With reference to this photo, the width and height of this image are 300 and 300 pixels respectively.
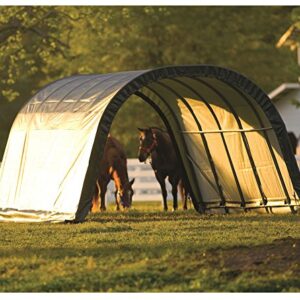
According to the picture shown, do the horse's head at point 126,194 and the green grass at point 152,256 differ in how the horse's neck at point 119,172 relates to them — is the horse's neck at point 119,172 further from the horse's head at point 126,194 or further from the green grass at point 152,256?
the green grass at point 152,256

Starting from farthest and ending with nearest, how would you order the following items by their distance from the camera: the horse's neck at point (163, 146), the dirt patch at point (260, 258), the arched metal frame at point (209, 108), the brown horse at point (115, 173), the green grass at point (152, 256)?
the brown horse at point (115, 173)
the horse's neck at point (163, 146)
the arched metal frame at point (209, 108)
the dirt patch at point (260, 258)
the green grass at point (152, 256)

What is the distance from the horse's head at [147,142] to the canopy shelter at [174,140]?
101 cm

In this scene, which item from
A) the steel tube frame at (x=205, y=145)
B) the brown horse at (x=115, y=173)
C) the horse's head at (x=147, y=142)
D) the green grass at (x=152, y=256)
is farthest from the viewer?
the brown horse at (x=115, y=173)

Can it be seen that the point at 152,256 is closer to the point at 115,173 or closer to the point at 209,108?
the point at 209,108

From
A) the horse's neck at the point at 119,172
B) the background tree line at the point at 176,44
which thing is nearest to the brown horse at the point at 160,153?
the horse's neck at the point at 119,172

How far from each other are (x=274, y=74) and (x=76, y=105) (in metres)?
37.2

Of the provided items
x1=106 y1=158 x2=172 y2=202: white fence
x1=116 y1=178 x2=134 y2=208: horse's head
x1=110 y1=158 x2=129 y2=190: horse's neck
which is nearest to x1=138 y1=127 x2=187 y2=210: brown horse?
x1=110 y1=158 x2=129 y2=190: horse's neck

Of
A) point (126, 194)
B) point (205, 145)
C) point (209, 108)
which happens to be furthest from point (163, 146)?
point (126, 194)

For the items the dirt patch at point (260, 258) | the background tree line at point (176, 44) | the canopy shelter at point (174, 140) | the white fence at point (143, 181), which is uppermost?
the background tree line at point (176, 44)

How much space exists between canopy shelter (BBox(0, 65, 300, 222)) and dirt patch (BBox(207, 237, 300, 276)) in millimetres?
6694

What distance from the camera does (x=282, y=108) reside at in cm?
4566

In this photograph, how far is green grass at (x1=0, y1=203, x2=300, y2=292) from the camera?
539 inches

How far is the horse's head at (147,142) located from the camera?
2723cm

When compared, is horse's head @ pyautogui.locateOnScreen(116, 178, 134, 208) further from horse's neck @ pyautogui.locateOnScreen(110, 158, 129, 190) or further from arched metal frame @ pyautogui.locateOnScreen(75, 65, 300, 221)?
arched metal frame @ pyautogui.locateOnScreen(75, 65, 300, 221)
